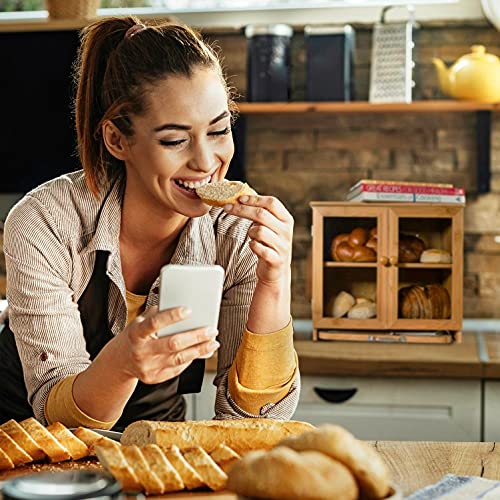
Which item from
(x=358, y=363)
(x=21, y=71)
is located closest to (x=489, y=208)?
(x=358, y=363)

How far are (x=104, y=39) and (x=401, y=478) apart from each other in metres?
1.09

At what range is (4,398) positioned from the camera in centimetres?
199

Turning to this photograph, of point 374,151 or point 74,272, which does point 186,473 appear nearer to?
point 74,272

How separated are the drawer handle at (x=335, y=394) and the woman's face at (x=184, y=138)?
1065 mm

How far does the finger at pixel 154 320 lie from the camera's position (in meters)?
1.29

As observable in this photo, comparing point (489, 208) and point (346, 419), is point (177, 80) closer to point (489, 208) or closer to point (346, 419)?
point (346, 419)

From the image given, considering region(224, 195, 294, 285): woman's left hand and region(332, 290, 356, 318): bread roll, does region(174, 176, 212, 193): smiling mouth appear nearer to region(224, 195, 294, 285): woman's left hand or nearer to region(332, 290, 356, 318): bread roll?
region(224, 195, 294, 285): woman's left hand

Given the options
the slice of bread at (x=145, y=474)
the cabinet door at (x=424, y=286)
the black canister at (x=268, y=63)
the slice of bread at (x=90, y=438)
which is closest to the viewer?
the slice of bread at (x=145, y=474)

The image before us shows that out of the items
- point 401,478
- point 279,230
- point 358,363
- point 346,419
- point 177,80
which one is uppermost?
point 177,80

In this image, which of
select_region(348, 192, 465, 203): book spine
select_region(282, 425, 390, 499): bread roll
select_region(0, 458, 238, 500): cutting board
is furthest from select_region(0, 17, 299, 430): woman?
select_region(348, 192, 465, 203): book spine

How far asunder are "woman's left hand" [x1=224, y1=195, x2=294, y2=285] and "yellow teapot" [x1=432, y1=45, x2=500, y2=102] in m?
1.66

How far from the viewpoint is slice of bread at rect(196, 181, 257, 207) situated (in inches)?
65.6

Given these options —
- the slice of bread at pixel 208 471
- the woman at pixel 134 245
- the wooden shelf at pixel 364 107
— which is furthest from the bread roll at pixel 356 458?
the wooden shelf at pixel 364 107

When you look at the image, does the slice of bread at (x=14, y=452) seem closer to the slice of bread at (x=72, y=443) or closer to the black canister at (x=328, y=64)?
the slice of bread at (x=72, y=443)
